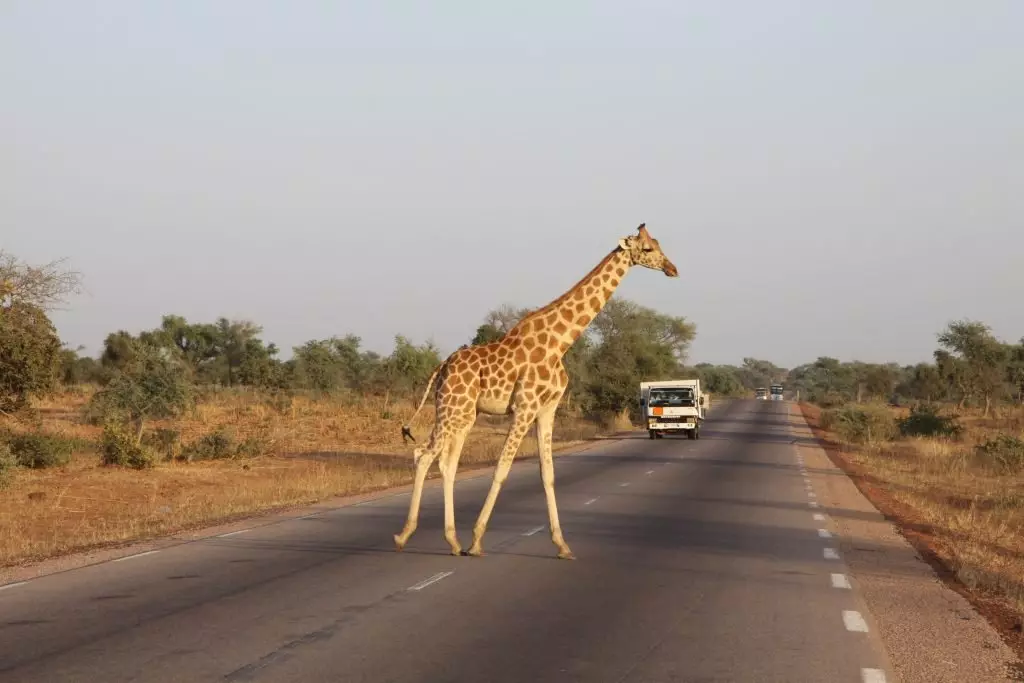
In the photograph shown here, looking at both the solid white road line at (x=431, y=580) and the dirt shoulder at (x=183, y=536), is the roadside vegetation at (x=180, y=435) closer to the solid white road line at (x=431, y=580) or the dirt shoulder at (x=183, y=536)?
the dirt shoulder at (x=183, y=536)

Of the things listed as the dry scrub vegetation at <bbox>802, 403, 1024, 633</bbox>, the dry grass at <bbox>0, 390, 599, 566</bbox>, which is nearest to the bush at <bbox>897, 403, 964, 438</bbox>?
the dry scrub vegetation at <bbox>802, 403, 1024, 633</bbox>

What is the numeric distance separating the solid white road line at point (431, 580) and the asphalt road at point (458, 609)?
0.05 m

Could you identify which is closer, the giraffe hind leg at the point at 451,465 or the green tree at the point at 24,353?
the giraffe hind leg at the point at 451,465

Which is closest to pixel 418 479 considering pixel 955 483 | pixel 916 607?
pixel 916 607

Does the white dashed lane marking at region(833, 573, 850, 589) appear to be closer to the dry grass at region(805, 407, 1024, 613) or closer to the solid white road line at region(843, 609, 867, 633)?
the dry grass at region(805, 407, 1024, 613)

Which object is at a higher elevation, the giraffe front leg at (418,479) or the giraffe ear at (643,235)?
the giraffe ear at (643,235)

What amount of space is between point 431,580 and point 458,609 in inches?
64.3

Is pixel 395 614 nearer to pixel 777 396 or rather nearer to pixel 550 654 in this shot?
pixel 550 654

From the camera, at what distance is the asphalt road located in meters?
8.09

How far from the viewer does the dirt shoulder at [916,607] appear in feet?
27.9

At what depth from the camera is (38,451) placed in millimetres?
28125

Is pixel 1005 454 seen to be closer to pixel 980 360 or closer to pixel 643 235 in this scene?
pixel 643 235

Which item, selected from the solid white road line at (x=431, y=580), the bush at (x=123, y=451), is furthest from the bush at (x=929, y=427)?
the solid white road line at (x=431, y=580)

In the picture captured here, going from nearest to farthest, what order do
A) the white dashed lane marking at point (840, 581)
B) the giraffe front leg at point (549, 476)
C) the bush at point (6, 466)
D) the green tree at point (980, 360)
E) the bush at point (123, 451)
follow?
1. the white dashed lane marking at point (840, 581)
2. the giraffe front leg at point (549, 476)
3. the bush at point (6, 466)
4. the bush at point (123, 451)
5. the green tree at point (980, 360)
